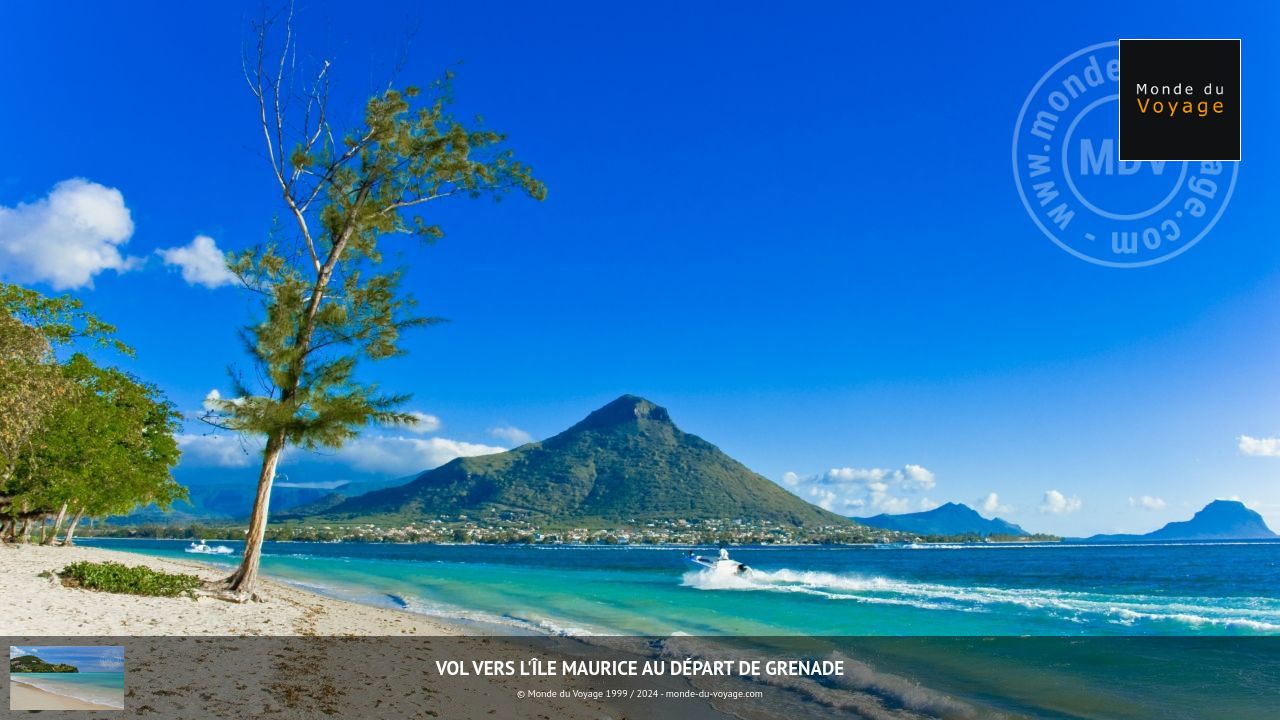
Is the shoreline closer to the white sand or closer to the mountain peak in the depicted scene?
the white sand

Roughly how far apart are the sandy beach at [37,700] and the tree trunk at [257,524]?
9.59m

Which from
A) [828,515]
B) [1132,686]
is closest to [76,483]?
[1132,686]

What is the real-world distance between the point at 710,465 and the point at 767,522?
22841mm

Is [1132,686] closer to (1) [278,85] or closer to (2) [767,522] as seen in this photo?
(1) [278,85]

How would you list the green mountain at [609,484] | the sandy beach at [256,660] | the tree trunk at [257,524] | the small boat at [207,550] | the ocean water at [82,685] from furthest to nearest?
the green mountain at [609,484] → the small boat at [207,550] → the tree trunk at [257,524] → the sandy beach at [256,660] → the ocean water at [82,685]

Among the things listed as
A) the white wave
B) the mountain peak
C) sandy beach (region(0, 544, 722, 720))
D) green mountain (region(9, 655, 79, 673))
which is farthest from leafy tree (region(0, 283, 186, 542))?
the mountain peak

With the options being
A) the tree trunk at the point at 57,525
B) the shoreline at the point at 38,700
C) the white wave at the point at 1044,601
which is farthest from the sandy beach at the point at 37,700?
the white wave at the point at 1044,601

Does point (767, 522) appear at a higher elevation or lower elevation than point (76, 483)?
lower

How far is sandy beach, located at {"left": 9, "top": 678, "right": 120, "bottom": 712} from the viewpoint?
6.97 meters

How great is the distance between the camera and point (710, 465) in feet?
552

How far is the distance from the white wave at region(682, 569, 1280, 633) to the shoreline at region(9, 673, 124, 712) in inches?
1128

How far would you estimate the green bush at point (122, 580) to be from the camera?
1487cm

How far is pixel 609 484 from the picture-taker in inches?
6388

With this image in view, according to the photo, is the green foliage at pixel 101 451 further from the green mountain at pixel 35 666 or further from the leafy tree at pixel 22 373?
the green mountain at pixel 35 666
